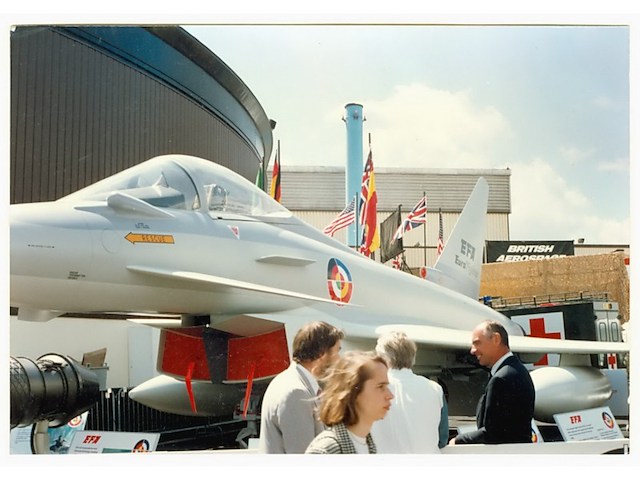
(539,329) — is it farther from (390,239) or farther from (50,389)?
(50,389)

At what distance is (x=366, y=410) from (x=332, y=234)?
2990 millimetres

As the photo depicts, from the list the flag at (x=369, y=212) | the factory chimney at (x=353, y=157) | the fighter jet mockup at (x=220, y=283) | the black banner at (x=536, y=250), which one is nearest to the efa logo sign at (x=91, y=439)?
the fighter jet mockup at (x=220, y=283)

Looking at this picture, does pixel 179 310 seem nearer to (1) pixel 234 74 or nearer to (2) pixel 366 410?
(1) pixel 234 74

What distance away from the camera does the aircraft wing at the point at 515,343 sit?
17.3 ft

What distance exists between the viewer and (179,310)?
497 cm

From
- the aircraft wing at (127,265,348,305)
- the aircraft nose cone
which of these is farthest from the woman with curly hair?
the aircraft nose cone

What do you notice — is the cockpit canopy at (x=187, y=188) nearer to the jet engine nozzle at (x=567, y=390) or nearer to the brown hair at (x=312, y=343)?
the brown hair at (x=312, y=343)

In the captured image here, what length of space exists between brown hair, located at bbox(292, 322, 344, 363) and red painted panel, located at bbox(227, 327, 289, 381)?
178cm

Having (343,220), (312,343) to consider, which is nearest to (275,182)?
(343,220)

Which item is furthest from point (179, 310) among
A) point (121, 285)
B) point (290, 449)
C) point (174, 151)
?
point (290, 449)

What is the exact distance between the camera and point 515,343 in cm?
544

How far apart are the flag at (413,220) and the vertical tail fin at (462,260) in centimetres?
71

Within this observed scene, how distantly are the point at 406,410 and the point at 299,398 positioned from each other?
672 mm

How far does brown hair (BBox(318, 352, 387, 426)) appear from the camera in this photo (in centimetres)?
255
